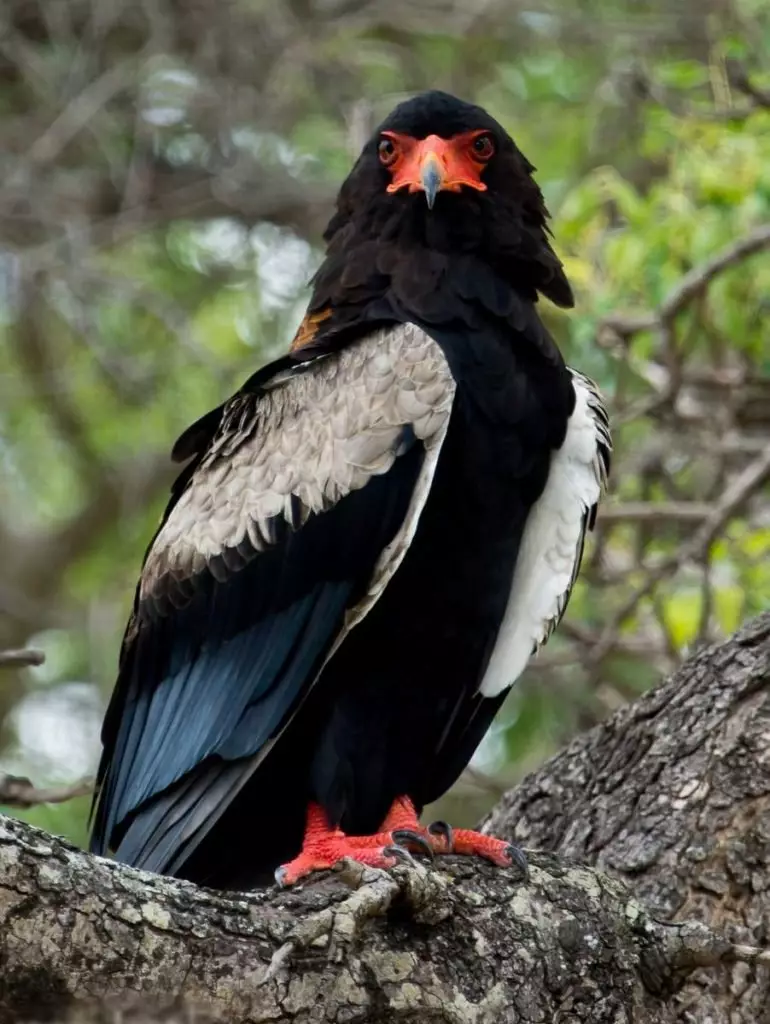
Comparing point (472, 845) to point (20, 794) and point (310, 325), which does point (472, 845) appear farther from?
point (310, 325)

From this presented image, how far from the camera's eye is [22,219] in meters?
9.08

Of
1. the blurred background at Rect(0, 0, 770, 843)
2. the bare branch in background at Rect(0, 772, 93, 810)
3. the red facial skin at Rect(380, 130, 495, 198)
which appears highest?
the blurred background at Rect(0, 0, 770, 843)

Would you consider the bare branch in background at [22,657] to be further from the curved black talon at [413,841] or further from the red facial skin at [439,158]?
the red facial skin at [439,158]

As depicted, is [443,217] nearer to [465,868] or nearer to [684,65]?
[465,868]

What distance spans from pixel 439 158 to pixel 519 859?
1.95 meters

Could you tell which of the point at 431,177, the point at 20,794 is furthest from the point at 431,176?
the point at 20,794

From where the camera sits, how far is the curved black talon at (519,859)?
12.3ft

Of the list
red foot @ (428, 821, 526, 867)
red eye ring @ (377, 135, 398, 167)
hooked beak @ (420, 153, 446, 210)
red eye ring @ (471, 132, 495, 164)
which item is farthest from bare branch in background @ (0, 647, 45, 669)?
red eye ring @ (471, 132, 495, 164)

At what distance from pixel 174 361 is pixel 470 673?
5.36 metres

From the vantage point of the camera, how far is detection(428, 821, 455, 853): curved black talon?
13.1ft

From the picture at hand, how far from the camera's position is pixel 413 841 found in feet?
12.9

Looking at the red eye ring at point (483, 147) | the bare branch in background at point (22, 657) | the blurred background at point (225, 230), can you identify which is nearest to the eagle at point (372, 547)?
the red eye ring at point (483, 147)

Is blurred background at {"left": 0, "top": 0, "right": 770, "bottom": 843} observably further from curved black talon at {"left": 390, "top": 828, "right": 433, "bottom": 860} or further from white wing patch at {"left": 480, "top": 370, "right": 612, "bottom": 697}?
curved black talon at {"left": 390, "top": 828, "right": 433, "bottom": 860}

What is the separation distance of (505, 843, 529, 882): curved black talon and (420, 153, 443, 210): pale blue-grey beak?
174cm
